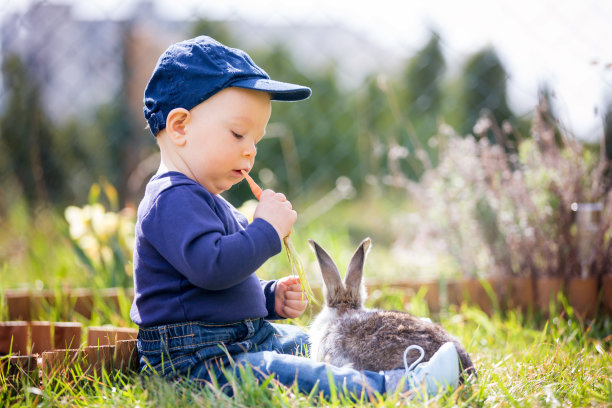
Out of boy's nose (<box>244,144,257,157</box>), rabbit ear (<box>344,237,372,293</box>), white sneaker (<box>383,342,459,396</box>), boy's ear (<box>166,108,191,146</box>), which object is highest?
boy's ear (<box>166,108,191,146</box>)

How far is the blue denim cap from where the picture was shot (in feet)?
6.23

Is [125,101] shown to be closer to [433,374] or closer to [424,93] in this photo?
[424,93]

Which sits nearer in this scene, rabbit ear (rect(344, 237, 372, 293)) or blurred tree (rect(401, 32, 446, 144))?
rabbit ear (rect(344, 237, 372, 293))

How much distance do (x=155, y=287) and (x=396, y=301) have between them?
1.59m

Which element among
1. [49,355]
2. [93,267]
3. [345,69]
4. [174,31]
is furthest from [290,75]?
[49,355]

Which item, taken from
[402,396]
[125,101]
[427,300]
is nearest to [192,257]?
[402,396]

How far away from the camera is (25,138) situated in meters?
5.87

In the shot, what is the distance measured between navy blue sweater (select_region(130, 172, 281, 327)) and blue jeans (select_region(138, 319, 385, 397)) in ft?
0.14

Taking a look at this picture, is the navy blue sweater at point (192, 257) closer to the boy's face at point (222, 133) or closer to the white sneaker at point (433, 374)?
the boy's face at point (222, 133)

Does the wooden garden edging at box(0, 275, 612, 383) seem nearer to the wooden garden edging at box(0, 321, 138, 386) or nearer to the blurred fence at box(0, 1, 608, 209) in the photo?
the wooden garden edging at box(0, 321, 138, 386)

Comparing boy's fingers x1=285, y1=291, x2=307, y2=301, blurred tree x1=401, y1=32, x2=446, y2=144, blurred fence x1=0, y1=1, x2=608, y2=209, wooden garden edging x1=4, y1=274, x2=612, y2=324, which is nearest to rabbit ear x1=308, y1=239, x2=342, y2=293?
boy's fingers x1=285, y1=291, x2=307, y2=301

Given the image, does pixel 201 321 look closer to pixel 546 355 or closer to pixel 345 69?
pixel 546 355

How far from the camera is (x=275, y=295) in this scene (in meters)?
2.25

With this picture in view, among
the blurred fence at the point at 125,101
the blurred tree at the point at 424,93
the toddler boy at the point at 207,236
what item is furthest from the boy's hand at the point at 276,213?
the blurred tree at the point at 424,93
